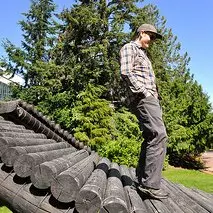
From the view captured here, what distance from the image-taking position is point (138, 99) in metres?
4.20

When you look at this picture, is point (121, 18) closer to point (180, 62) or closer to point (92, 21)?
point (92, 21)

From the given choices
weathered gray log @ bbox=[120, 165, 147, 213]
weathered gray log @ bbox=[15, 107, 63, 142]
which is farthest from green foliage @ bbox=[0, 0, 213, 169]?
weathered gray log @ bbox=[120, 165, 147, 213]

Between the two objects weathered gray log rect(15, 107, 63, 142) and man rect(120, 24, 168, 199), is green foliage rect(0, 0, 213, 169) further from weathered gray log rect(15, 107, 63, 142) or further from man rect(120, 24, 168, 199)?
man rect(120, 24, 168, 199)

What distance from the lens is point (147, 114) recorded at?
13.6 ft

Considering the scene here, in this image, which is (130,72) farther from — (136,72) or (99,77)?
(99,77)

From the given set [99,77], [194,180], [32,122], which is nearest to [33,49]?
[99,77]

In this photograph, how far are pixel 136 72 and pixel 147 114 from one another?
1.69 feet

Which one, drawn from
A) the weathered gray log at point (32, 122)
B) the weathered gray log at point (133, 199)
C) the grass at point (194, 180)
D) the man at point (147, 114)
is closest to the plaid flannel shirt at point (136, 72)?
the man at point (147, 114)

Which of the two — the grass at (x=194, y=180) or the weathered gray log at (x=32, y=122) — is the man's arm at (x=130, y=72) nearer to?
the weathered gray log at (x=32, y=122)

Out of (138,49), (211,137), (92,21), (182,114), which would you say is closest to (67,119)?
(92,21)

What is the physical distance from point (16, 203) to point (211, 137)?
2967 centimetres

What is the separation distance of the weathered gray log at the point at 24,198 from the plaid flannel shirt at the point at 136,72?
1.47 metres

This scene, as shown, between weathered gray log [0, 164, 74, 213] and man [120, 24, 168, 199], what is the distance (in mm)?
1139

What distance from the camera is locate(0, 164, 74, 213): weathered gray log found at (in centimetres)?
336
